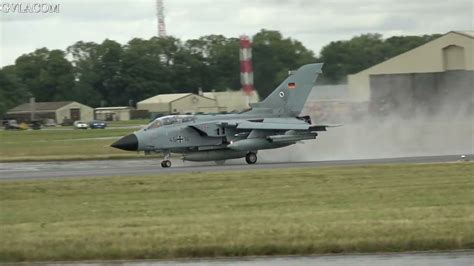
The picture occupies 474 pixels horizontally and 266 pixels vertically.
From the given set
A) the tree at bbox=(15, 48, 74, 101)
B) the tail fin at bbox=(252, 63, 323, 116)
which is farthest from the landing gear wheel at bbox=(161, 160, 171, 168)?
the tree at bbox=(15, 48, 74, 101)

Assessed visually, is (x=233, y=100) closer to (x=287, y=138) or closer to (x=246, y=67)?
(x=246, y=67)

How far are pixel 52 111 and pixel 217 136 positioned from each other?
287ft

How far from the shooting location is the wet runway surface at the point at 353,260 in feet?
30.7

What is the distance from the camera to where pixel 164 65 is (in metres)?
96.9

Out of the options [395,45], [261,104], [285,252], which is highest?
[395,45]

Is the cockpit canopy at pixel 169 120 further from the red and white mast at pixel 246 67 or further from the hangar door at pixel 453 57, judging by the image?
the hangar door at pixel 453 57

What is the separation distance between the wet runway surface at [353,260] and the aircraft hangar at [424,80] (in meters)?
28.7

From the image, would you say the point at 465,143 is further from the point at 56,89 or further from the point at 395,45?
the point at 56,89

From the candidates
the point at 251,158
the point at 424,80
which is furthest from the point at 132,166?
the point at 424,80

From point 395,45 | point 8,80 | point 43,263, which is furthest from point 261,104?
point 8,80

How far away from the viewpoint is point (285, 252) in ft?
33.2

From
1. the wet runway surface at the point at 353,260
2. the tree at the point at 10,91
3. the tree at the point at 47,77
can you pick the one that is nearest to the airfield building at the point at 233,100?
the wet runway surface at the point at 353,260

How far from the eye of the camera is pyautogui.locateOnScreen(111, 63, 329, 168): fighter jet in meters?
29.0

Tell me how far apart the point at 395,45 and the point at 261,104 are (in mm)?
31217
